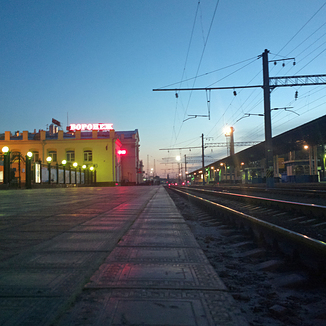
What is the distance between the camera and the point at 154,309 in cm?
213

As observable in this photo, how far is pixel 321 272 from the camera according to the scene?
290cm

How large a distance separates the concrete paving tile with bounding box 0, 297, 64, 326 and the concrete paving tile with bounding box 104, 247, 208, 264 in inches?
45.1

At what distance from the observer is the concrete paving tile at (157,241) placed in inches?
167

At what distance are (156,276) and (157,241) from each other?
5.49ft

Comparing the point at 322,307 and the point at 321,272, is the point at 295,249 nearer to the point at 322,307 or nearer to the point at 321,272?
the point at 321,272

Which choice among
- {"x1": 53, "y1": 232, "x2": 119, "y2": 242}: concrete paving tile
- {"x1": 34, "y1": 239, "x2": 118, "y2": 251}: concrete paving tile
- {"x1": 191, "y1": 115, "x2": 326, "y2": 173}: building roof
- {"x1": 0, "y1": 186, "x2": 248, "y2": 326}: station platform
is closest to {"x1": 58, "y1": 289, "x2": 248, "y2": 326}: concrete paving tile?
{"x1": 0, "y1": 186, "x2": 248, "y2": 326}: station platform

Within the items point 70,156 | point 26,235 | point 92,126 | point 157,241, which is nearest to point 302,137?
point 157,241

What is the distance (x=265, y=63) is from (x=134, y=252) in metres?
20.6

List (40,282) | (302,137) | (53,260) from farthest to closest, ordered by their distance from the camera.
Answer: (302,137) < (53,260) < (40,282)

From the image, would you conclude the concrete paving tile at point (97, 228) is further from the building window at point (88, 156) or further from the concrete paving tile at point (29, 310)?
the building window at point (88, 156)

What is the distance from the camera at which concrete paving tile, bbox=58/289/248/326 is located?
196 centimetres

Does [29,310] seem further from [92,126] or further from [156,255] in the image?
[92,126]

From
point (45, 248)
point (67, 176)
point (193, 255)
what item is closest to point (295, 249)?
point (193, 255)

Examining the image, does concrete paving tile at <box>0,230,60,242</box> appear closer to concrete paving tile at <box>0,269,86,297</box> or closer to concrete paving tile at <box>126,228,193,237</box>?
concrete paving tile at <box>126,228,193,237</box>
